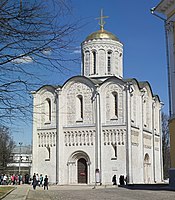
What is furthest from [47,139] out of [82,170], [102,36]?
[102,36]

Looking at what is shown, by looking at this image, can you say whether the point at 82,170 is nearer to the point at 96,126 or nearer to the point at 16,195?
the point at 96,126

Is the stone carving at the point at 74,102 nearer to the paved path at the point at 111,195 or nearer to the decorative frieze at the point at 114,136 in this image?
the decorative frieze at the point at 114,136

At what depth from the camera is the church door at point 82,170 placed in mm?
41875

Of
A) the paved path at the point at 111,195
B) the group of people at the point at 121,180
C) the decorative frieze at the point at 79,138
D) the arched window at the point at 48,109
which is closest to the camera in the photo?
the paved path at the point at 111,195

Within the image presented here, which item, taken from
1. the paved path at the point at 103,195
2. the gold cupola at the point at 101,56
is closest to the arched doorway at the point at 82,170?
the gold cupola at the point at 101,56

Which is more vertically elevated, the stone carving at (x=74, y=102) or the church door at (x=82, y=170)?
A: the stone carving at (x=74, y=102)

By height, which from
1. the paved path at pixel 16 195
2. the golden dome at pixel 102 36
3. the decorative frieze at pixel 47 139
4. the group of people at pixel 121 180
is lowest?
the paved path at pixel 16 195

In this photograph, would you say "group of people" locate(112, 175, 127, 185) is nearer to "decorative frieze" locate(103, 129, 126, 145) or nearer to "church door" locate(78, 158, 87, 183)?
"decorative frieze" locate(103, 129, 126, 145)

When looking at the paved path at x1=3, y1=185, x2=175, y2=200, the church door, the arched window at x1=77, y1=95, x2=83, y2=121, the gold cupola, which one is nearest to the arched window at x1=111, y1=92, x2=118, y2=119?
the gold cupola

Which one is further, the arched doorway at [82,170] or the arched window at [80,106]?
the arched window at [80,106]

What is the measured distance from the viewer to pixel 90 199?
766 inches

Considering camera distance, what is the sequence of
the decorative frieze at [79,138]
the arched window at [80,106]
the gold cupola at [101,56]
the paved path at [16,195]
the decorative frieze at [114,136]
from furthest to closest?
the gold cupola at [101,56] → the arched window at [80,106] → the decorative frieze at [79,138] → the decorative frieze at [114,136] → the paved path at [16,195]

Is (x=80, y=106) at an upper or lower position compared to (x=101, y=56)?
lower

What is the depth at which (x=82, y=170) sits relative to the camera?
42.1 m
